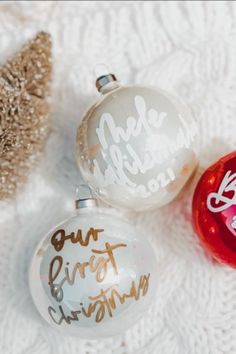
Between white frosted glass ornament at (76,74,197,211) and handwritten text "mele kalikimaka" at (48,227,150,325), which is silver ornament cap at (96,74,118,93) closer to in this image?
white frosted glass ornament at (76,74,197,211)

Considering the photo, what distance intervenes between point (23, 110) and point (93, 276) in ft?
0.62

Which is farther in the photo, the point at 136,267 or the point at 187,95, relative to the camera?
the point at 187,95

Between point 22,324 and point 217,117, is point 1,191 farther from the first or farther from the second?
point 217,117

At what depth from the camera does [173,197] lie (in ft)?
2.09

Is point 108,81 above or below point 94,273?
above

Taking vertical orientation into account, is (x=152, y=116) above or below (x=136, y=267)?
above

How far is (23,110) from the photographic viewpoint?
0.64m

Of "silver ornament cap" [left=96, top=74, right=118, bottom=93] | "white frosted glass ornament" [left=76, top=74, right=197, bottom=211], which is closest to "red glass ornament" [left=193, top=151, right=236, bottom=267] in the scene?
"white frosted glass ornament" [left=76, top=74, right=197, bottom=211]

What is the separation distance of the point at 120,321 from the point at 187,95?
263 mm

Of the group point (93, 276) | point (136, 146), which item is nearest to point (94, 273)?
point (93, 276)

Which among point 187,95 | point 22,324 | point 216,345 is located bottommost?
point 216,345

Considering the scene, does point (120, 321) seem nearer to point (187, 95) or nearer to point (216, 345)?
point (216, 345)

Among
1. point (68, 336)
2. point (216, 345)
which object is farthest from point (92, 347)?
point (216, 345)

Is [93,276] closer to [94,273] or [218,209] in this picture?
[94,273]
